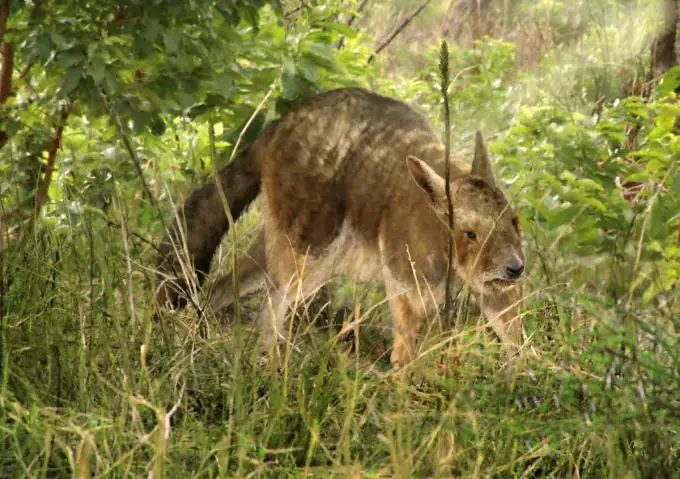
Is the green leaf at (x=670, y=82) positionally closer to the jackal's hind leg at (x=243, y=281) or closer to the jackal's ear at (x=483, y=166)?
the jackal's ear at (x=483, y=166)

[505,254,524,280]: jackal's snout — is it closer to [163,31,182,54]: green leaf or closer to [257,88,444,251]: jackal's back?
[257,88,444,251]: jackal's back

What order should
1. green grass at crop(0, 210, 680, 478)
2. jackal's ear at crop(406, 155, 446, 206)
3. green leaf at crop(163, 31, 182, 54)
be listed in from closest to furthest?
green grass at crop(0, 210, 680, 478), green leaf at crop(163, 31, 182, 54), jackal's ear at crop(406, 155, 446, 206)

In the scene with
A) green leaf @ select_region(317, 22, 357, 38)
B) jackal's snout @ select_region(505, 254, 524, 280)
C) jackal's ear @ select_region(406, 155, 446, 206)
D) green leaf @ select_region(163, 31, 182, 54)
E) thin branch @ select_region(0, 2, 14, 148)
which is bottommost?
jackal's snout @ select_region(505, 254, 524, 280)

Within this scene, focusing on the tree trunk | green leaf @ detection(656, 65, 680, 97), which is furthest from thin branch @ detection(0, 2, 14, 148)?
the tree trunk

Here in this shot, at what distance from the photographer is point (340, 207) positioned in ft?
17.8

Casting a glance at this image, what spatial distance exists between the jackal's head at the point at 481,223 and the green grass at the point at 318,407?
34.9 inches

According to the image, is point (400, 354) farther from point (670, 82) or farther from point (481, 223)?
point (670, 82)

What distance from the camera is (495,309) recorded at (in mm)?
4930

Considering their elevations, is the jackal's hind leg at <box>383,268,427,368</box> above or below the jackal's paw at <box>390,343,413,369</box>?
above

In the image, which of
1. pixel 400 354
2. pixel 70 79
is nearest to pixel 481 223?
pixel 400 354

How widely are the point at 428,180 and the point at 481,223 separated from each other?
0.33 metres

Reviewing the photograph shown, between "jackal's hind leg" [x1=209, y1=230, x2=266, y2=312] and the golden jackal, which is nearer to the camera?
the golden jackal

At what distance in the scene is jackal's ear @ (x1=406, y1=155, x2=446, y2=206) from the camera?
4602 millimetres

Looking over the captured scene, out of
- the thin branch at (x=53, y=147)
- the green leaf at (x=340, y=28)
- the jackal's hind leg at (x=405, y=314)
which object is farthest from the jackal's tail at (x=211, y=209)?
the jackal's hind leg at (x=405, y=314)
